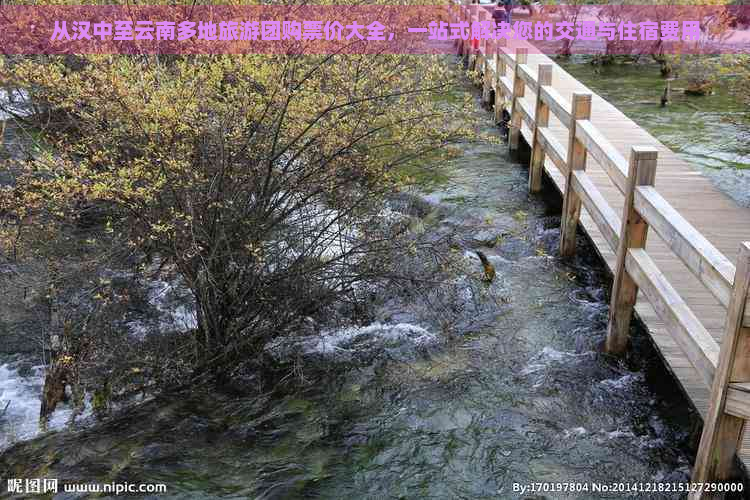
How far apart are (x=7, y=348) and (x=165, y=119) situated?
9.60 ft

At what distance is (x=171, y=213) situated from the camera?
5.25 m

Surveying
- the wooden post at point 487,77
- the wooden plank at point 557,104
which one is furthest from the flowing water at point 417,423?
the wooden post at point 487,77

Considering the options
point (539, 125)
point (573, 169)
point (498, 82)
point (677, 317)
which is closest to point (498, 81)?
point (498, 82)

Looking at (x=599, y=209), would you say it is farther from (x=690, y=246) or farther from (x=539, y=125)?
(x=539, y=125)

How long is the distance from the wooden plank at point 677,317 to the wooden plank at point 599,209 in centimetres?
52

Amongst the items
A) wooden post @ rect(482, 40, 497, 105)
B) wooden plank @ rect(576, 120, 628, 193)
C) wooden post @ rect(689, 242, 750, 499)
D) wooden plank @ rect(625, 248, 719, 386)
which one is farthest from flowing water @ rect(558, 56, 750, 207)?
wooden post @ rect(689, 242, 750, 499)

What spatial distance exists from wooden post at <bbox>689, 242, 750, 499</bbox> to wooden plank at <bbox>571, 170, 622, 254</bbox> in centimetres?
206

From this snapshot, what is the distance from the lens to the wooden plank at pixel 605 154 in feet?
18.9

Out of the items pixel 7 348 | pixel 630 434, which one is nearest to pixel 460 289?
pixel 630 434

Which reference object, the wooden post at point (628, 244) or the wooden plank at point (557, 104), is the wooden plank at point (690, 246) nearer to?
the wooden post at point (628, 244)

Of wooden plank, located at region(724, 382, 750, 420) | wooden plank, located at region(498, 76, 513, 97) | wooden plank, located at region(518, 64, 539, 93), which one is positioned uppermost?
wooden plank, located at region(518, 64, 539, 93)

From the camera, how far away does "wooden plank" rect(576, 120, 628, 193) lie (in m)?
5.76

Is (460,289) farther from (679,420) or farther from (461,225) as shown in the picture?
(679,420)

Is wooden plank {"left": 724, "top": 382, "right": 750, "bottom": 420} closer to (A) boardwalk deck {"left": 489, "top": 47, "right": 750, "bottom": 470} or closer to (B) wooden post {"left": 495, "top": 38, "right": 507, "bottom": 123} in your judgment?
(A) boardwalk deck {"left": 489, "top": 47, "right": 750, "bottom": 470}
